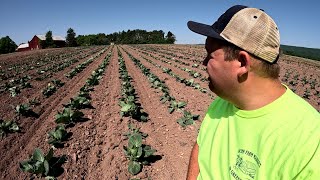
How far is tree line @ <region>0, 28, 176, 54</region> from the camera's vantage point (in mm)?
75312

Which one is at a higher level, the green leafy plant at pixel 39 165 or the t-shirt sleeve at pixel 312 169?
the t-shirt sleeve at pixel 312 169

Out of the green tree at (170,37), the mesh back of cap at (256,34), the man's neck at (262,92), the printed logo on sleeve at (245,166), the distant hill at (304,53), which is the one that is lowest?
the distant hill at (304,53)

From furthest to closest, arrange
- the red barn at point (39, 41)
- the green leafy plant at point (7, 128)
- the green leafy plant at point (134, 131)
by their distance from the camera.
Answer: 1. the red barn at point (39, 41)
2. the green leafy plant at point (7, 128)
3. the green leafy plant at point (134, 131)

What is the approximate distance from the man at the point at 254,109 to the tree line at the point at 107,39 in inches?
3090

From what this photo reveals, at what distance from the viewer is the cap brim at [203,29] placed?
229cm

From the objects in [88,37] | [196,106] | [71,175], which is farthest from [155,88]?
[88,37]

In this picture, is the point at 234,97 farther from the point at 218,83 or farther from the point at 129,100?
the point at 129,100

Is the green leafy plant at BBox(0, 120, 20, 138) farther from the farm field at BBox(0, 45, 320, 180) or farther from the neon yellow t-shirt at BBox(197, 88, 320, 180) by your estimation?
the neon yellow t-shirt at BBox(197, 88, 320, 180)

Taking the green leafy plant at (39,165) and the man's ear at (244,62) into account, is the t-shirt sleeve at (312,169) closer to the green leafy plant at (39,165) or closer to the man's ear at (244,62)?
the man's ear at (244,62)

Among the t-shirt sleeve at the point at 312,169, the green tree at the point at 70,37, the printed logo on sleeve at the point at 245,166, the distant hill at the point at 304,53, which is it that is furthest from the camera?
the green tree at the point at 70,37

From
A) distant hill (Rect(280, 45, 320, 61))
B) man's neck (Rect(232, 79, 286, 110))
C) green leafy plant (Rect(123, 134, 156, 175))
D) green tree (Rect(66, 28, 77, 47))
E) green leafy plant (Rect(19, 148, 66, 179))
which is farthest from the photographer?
green tree (Rect(66, 28, 77, 47))

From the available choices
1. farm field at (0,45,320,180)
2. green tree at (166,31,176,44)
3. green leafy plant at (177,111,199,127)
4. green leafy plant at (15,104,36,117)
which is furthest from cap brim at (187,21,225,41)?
green tree at (166,31,176,44)

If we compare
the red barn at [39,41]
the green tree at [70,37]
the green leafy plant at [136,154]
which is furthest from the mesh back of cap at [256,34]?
the green tree at [70,37]

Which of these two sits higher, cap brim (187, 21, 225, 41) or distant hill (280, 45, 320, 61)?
cap brim (187, 21, 225, 41)
